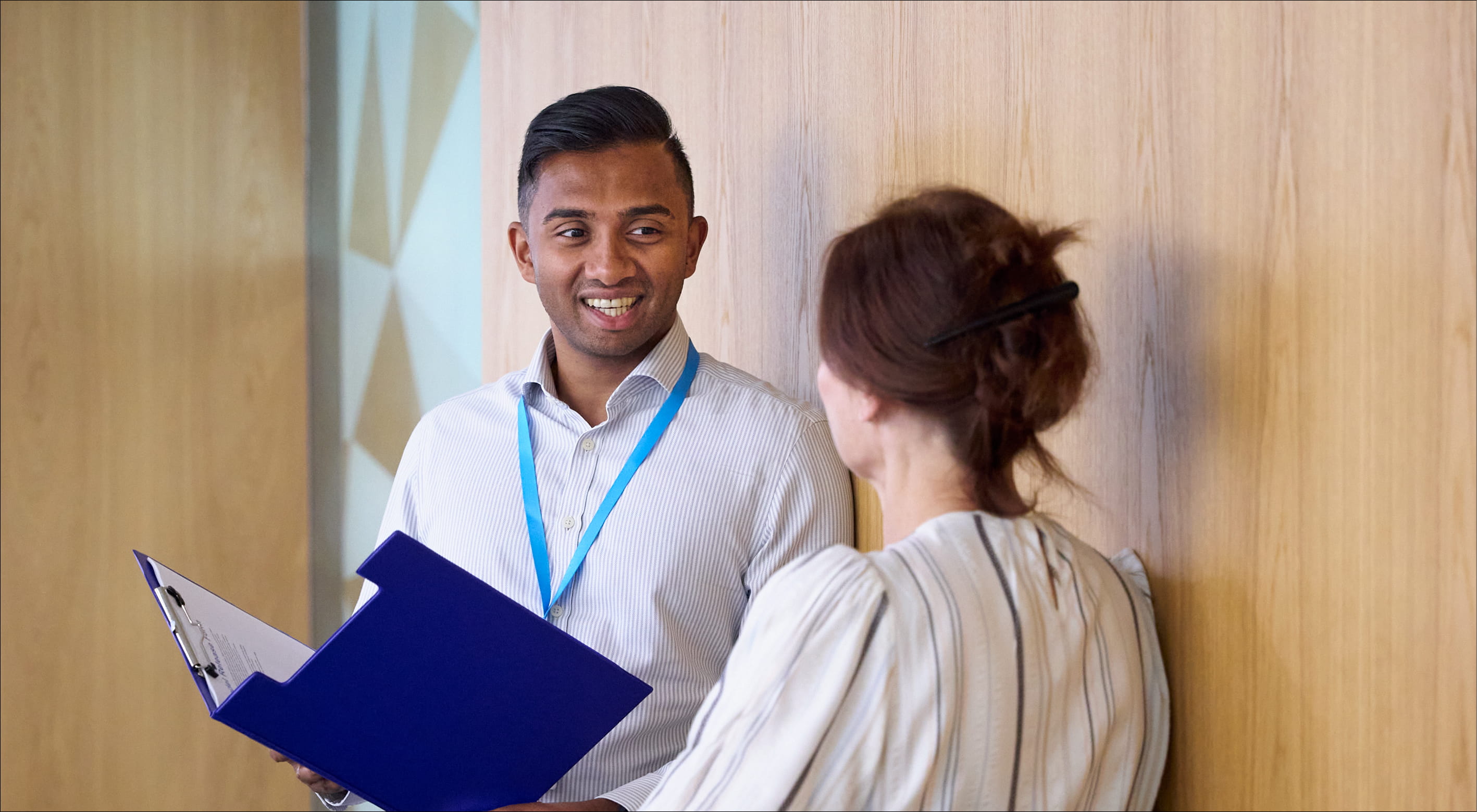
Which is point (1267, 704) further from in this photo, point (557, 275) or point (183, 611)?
point (183, 611)

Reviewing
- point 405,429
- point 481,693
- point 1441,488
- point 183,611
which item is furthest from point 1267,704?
point 405,429

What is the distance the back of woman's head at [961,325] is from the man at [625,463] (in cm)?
59

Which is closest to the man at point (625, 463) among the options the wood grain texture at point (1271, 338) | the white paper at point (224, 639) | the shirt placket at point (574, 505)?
the shirt placket at point (574, 505)

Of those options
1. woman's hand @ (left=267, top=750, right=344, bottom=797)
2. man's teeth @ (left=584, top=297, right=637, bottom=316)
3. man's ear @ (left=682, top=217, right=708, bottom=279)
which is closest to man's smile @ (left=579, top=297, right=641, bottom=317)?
man's teeth @ (left=584, top=297, right=637, bottom=316)

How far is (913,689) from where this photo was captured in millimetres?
958

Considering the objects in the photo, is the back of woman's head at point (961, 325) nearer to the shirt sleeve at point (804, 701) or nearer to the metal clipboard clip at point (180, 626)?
the shirt sleeve at point (804, 701)

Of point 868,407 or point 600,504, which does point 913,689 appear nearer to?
point 868,407

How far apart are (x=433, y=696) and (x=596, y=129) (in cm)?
85

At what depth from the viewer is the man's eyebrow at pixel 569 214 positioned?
1712mm

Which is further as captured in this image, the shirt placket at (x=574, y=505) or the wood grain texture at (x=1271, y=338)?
the shirt placket at (x=574, y=505)

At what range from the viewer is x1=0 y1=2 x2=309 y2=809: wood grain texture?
276 centimetres

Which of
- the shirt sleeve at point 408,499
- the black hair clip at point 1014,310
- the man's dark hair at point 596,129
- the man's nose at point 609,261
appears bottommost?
the shirt sleeve at point 408,499

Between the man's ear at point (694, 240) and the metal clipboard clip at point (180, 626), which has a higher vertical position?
the man's ear at point (694, 240)

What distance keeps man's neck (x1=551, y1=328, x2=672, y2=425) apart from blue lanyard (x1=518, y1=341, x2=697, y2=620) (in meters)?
0.07
